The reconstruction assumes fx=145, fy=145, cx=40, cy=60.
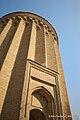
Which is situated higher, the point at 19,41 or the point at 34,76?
the point at 19,41

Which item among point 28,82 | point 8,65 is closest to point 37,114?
point 28,82

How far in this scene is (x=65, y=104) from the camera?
20.2 feet

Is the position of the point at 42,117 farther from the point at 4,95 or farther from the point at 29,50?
the point at 29,50

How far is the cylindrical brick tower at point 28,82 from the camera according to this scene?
4938 millimetres

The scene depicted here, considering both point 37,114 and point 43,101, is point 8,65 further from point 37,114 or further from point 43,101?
point 37,114

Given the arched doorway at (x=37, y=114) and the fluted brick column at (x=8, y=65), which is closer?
the fluted brick column at (x=8, y=65)

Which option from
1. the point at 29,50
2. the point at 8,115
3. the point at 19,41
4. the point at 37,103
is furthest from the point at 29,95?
the point at 19,41

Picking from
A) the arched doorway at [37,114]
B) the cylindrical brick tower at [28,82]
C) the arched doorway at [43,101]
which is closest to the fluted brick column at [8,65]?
the cylindrical brick tower at [28,82]

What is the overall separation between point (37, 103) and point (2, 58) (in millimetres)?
2405

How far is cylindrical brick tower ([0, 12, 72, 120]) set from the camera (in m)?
4.94

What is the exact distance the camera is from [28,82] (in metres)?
5.52

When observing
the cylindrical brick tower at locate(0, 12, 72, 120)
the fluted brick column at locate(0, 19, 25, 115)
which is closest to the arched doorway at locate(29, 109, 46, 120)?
the cylindrical brick tower at locate(0, 12, 72, 120)

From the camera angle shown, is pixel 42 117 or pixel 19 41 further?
pixel 19 41

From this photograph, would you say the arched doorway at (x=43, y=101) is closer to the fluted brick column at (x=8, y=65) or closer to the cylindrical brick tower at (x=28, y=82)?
the cylindrical brick tower at (x=28, y=82)
